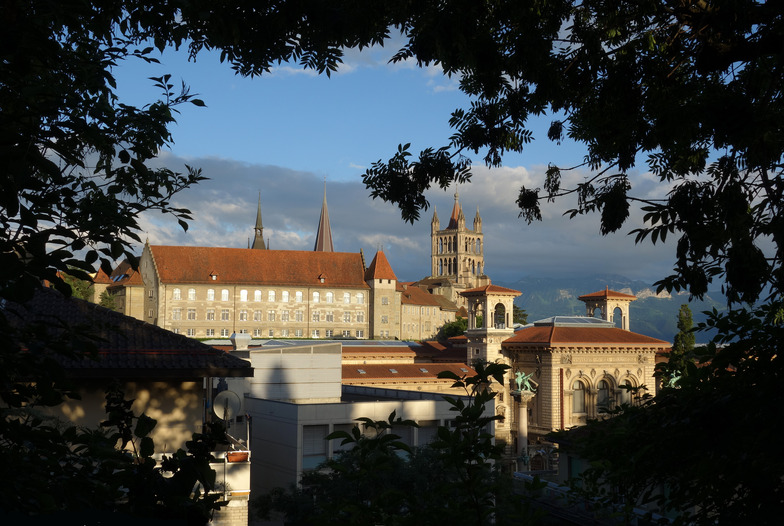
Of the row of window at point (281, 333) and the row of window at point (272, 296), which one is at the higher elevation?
the row of window at point (272, 296)

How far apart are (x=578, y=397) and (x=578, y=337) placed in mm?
5026

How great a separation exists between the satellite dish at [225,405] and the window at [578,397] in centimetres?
4997

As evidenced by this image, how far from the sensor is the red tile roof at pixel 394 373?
56438mm

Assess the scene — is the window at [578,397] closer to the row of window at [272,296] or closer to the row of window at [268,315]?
the row of window at [268,315]

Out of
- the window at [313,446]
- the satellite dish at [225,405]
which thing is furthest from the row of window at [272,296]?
the satellite dish at [225,405]

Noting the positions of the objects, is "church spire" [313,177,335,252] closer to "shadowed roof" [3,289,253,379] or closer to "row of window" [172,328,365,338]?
"row of window" [172,328,365,338]

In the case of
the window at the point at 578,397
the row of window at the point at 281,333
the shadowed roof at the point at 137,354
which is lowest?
the window at the point at 578,397

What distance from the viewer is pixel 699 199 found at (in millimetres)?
6863

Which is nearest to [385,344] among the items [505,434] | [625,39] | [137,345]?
[505,434]

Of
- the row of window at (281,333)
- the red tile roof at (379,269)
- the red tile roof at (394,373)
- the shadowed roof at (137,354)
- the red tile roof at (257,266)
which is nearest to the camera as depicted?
the shadowed roof at (137,354)

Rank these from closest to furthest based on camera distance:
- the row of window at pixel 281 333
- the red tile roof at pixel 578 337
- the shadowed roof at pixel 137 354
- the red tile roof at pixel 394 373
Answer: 1. the shadowed roof at pixel 137 354
2. the red tile roof at pixel 394 373
3. the red tile roof at pixel 578 337
4. the row of window at pixel 281 333

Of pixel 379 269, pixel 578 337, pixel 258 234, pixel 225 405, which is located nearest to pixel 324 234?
pixel 258 234

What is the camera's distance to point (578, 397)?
61188 millimetres

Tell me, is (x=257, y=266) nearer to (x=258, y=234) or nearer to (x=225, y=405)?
(x=258, y=234)
